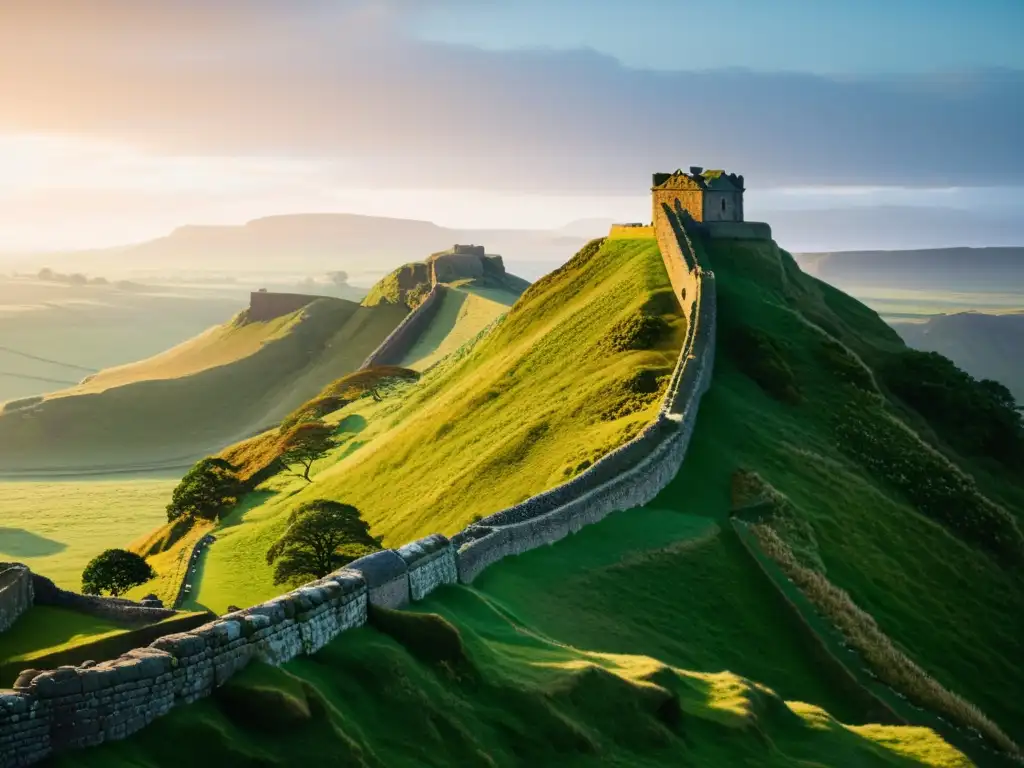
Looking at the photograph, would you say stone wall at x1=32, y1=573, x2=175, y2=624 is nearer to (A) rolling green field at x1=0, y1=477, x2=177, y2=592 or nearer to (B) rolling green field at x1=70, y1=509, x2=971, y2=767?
(B) rolling green field at x1=70, y1=509, x2=971, y2=767

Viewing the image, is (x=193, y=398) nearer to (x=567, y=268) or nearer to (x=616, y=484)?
(x=567, y=268)

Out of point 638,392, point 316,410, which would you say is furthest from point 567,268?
point 638,392

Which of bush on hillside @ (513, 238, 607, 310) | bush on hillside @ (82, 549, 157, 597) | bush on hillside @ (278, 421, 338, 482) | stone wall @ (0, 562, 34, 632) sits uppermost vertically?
bush on hillside @ (513, 238, 607, 310)

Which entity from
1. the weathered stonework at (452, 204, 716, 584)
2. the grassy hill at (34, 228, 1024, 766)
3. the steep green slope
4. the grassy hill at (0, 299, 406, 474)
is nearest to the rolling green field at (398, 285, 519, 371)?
the grassy hill at (0, 299, 406, 474)

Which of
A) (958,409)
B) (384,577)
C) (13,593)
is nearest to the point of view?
(384,577)

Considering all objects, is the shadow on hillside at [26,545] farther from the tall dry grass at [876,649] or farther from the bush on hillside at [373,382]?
the tall dry grass at [876,649]

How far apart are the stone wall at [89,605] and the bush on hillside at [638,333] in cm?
4042

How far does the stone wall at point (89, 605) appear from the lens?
26.8 metres

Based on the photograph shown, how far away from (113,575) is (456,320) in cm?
8547

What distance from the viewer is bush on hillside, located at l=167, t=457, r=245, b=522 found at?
82750 millimetres

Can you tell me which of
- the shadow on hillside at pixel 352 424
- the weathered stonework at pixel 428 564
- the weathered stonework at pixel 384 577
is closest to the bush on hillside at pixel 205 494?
the shadow on hillside at pixel 352 424

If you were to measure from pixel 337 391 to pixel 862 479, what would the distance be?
68350 mm

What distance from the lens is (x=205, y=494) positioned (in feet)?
274

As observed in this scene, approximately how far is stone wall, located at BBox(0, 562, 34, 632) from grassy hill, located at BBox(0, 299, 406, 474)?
109m
